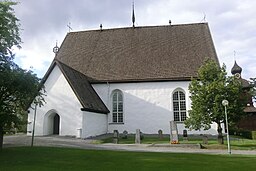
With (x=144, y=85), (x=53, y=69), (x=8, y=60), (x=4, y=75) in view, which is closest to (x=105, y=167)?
(x=4, y=75)

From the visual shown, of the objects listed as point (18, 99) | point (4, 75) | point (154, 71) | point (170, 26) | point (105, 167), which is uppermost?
point (170, 26)

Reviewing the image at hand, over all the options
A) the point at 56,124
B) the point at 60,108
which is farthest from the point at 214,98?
the point at 56,124

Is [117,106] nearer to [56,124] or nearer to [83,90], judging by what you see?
[83,90]

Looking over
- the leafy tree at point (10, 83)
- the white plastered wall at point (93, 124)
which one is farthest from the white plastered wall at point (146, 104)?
the leafy tree at point (10, 83)

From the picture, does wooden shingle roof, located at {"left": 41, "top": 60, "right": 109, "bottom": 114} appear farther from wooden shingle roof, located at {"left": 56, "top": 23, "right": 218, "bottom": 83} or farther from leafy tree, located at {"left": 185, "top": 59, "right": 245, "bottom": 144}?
leafy tree, located at {"left": 185, "top": 59, "right": 245, "bottom": 144}

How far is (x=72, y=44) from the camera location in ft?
123

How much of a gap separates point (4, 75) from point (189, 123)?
1472 centimetres

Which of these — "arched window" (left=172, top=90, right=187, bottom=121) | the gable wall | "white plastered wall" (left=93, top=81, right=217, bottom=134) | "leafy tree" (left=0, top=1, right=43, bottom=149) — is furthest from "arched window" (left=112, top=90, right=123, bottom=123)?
"leafy tree" (left=0, top=1, right=43, bottom=149)

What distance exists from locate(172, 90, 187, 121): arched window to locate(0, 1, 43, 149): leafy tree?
17768 millimetres

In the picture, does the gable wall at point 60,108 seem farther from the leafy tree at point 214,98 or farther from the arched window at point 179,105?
the arched window at point 179,105

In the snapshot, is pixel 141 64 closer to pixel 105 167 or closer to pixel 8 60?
pixel 8 60

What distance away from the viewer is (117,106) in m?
32.2

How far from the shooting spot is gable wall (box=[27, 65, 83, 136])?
83.1 ft

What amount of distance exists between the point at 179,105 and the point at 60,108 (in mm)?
13286
